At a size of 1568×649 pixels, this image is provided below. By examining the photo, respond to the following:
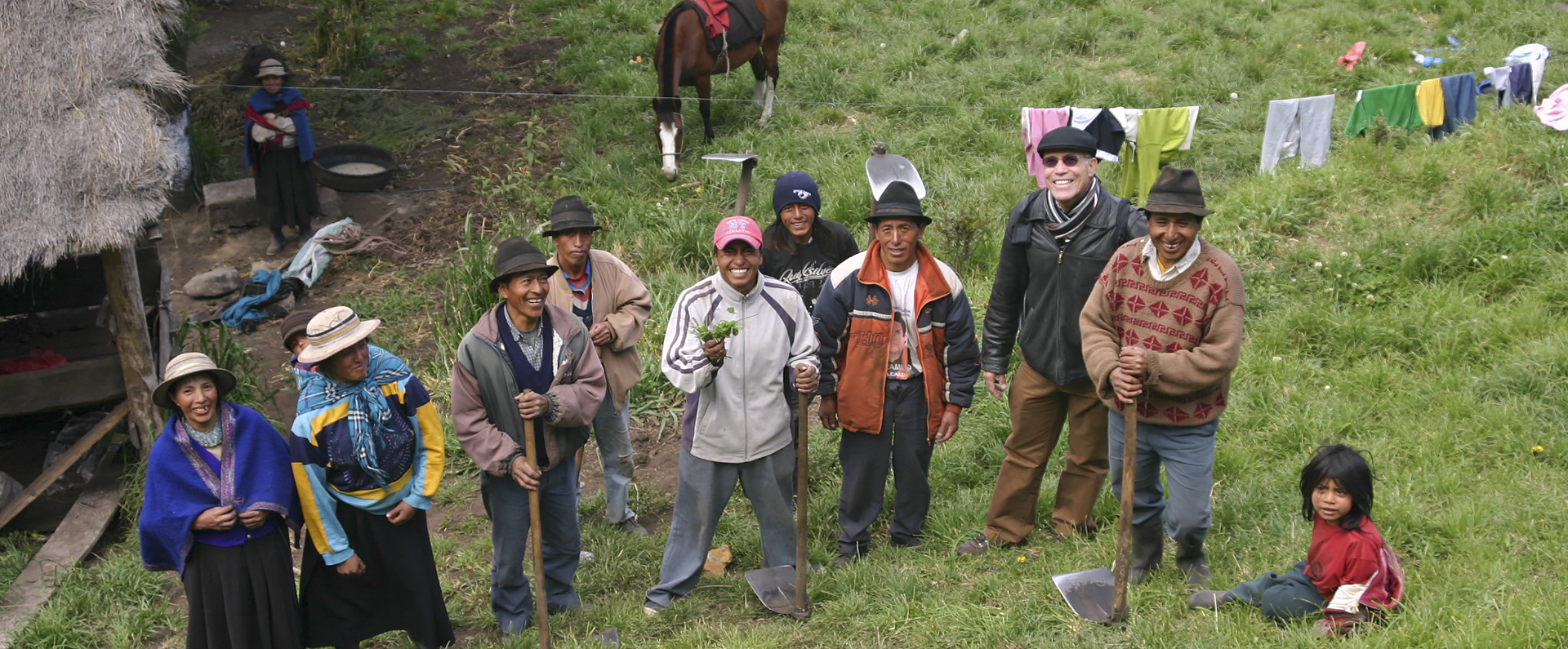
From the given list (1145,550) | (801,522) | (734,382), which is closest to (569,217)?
(734,382)

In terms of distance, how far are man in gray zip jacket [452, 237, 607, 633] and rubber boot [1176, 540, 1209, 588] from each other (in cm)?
236

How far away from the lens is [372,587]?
4.43 meters

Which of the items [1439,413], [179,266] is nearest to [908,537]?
[1439,413]

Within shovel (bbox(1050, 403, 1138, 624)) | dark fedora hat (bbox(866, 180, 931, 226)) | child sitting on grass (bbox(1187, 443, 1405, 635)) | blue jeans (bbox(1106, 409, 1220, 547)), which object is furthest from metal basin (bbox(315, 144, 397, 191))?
child sitting on grass (bbox(1187, 443, 1405, 635))

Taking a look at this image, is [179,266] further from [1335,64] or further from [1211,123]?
[1335,64]

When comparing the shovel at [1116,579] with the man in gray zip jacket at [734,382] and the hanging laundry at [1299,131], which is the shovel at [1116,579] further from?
the hanging laundry at [1299,131]

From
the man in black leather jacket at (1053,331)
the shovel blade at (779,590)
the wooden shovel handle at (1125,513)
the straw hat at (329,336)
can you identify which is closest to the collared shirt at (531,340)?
the straw hat at (329,336)

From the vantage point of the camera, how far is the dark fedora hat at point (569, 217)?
5.10 m

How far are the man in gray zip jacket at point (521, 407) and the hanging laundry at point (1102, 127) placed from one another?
15.6 feet

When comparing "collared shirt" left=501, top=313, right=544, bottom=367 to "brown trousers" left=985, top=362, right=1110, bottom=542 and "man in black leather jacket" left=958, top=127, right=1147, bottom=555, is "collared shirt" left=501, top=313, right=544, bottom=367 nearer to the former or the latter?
"man in black leather jacket" left=958, top=127, right=1147, bottom=555

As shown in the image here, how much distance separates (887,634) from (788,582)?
59 cm

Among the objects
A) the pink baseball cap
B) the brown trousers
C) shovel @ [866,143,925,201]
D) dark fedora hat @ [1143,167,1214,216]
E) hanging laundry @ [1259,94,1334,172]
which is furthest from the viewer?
hanging laundry @ [1259,94,1334,172]

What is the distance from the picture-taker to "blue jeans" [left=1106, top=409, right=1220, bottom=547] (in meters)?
4.14

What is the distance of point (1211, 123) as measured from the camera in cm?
977
